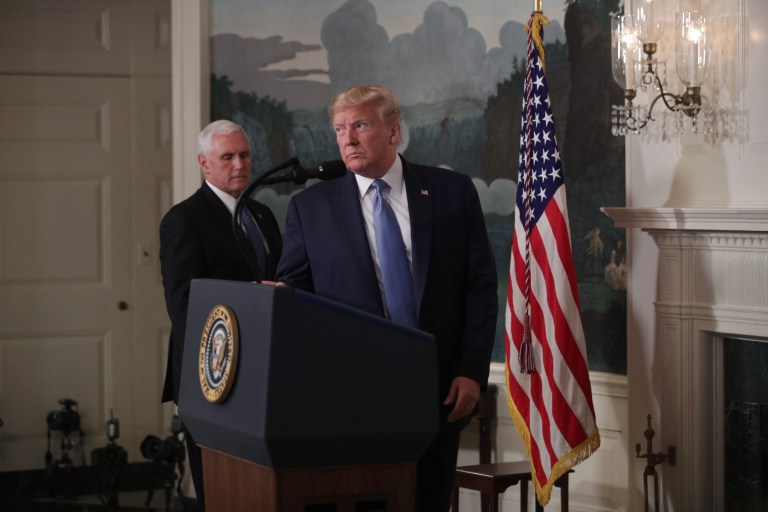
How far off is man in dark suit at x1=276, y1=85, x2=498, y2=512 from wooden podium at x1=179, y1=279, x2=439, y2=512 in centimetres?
48

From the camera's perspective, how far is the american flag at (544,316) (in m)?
4.23

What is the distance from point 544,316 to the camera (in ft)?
14.0

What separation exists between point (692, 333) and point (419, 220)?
1.97 metres

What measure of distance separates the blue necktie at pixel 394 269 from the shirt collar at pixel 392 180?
3.3 inches

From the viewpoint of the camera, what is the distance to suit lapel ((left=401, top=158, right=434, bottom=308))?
282cm

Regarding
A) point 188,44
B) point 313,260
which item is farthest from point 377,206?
point 188,44

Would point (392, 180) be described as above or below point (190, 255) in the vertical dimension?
above

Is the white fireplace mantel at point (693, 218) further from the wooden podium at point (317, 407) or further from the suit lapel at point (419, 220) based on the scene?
the wooden podium at point (317, 407)

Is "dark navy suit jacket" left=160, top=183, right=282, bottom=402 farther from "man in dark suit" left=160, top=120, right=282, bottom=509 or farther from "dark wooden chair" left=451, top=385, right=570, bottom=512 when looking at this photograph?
"dark wooden chair" left=451, top=385, right=570, bottom=512

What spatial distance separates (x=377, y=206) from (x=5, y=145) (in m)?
4.23

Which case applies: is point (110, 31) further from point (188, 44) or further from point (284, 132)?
point (284, 132)

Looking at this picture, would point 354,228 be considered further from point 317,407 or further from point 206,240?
point 206,240

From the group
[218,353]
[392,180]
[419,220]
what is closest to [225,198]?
[392,180]

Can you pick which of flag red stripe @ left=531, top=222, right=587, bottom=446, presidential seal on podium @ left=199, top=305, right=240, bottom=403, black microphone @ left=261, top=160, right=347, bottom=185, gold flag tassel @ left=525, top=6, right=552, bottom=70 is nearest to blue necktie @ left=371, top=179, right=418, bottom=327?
black microphone @ left=261, top=160, right=347, bottom=185
